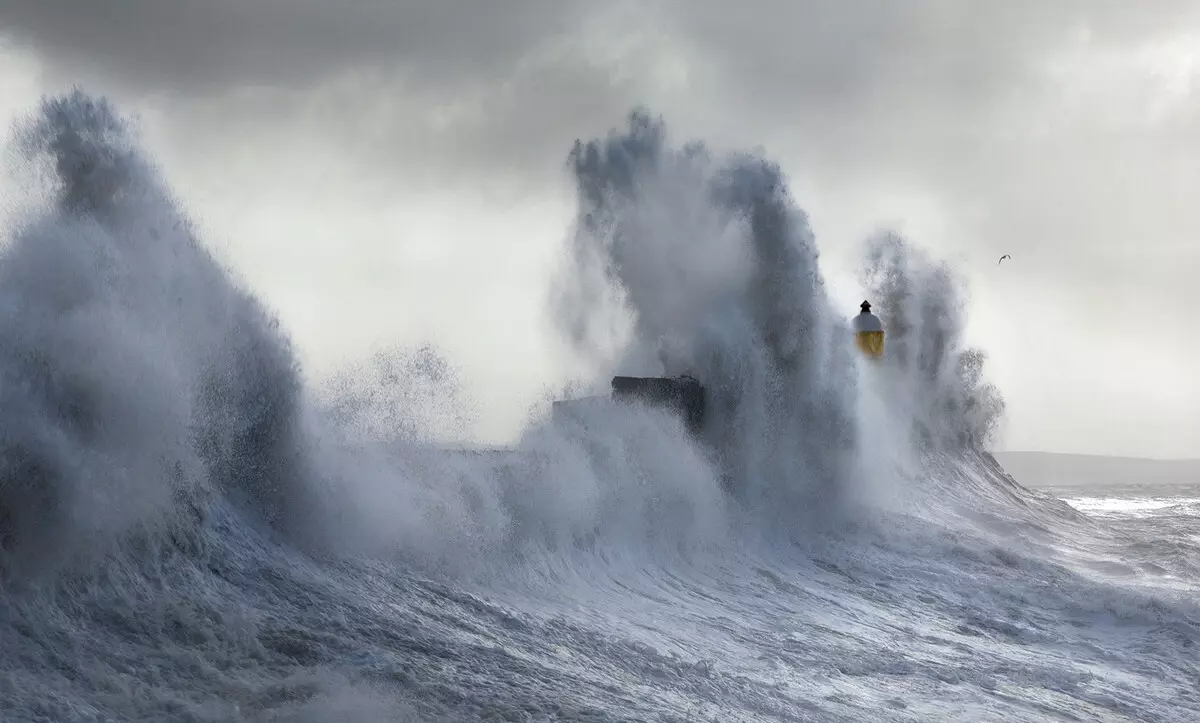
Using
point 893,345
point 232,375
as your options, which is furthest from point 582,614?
point 893,345

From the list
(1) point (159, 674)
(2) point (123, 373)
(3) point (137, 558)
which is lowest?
(1) point (159, 674)

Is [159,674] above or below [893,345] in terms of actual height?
below

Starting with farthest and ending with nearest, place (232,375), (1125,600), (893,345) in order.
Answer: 1. (893,345)
2. (1125,600)
3. (232,375)

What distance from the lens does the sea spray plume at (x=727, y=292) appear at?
15.0m

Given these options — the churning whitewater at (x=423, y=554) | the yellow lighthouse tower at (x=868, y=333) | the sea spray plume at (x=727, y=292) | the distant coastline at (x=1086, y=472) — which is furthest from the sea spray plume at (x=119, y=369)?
the distant coastline at (x=1086, y=472)

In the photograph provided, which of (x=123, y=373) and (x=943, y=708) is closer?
(x=123, y=373)

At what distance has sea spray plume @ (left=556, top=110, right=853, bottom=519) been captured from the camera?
49.2 ft

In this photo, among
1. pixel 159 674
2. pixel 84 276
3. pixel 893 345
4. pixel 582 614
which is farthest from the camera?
pixel 893 345

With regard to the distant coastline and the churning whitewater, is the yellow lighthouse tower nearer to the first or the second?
the churning whitewater

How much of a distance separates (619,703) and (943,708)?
260 centimetres

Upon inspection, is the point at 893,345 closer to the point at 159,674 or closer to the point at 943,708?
the point at 943,708

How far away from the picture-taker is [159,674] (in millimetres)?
4883

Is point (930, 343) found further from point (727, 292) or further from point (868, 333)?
point (727, 292)

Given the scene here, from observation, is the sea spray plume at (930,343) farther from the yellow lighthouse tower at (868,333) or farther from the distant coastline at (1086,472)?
the distant coastline at (1086,472)
